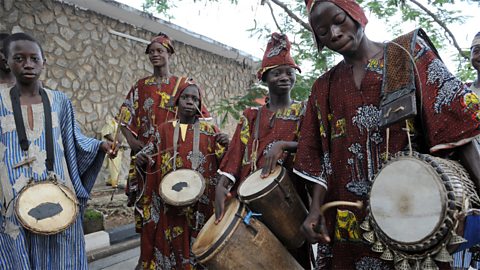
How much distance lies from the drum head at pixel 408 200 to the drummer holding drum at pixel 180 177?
1.87 meters

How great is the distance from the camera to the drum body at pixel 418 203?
130 cm

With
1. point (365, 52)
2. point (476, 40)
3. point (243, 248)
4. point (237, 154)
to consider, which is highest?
point (476, 40)

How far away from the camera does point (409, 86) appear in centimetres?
158

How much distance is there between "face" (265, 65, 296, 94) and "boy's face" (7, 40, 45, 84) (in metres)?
1.58

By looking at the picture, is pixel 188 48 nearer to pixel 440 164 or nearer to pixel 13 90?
pixel 13 90

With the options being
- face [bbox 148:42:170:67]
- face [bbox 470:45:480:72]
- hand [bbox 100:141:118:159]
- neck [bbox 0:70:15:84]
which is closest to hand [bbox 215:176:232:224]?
hand [bbox 100:141:118:159]

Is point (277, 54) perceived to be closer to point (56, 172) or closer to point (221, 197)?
point (221, 197)

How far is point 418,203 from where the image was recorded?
1.38 m

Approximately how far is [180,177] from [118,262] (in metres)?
1.85

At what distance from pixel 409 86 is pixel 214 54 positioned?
9243 mm

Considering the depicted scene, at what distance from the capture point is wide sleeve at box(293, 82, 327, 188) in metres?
1.99

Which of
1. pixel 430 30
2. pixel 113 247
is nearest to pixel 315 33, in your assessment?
pixel 113 247

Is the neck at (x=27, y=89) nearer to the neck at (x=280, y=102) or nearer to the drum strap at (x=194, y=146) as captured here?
the drum strap at (x=194, y=146)

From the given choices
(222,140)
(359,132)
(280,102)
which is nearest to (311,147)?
(359,132)
